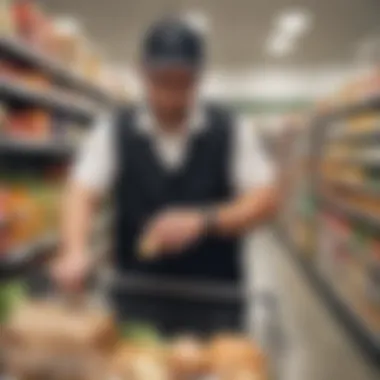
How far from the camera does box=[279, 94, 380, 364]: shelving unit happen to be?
5340 mm

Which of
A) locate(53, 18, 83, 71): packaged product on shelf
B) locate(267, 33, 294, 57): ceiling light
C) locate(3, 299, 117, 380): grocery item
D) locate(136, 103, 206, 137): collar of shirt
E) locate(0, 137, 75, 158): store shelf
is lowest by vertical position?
locate(3, 299, 117, 380): grocery item

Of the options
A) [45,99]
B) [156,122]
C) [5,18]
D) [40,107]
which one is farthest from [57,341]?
[40,107]

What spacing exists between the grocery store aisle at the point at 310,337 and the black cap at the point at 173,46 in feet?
4.28

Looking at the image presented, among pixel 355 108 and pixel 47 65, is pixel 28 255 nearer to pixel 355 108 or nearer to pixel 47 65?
pixel 47 65

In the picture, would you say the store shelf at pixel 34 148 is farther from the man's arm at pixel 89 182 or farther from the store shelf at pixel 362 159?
the store shelf at pixel 362 159

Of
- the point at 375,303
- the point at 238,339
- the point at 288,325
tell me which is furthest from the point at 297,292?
the point at 238,339

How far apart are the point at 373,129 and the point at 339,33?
25.6ft

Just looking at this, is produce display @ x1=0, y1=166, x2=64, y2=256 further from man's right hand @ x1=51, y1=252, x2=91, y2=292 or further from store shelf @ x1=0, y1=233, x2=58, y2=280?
man's right hand @ x1=51, y1=252, x2=91, y2=292

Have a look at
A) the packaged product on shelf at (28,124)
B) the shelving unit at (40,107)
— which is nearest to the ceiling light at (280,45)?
the shelving unit at (40,107)

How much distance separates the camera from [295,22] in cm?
1245

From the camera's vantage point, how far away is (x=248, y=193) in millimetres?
2078

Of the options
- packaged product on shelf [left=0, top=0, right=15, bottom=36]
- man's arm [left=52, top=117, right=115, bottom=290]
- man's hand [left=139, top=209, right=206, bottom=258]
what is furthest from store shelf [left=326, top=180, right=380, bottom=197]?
man's hand [left=139, top=209, right=206, bottom=258]

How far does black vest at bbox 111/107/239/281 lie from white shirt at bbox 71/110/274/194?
0.02 meters

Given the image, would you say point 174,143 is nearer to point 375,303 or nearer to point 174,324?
point 174,324
